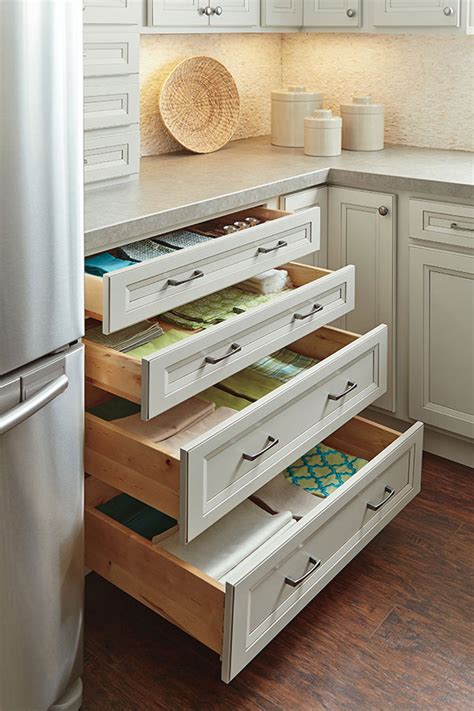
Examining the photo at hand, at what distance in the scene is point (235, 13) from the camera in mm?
2793

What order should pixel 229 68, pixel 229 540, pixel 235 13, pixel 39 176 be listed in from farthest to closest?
pixel 229 68
pixel 235 13
pixel 229 540
pixel 39 176

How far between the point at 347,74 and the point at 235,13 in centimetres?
62

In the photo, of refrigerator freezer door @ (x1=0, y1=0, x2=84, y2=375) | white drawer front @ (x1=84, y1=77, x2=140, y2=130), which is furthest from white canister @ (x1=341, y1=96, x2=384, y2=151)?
refrigerator freezer door @ (x1=0, y1=0, x2=84, y2=375)

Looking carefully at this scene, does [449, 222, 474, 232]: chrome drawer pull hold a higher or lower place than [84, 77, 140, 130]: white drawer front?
lower

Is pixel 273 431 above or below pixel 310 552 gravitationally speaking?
above

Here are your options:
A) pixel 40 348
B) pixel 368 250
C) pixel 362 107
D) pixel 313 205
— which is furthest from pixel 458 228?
pixel 40 348

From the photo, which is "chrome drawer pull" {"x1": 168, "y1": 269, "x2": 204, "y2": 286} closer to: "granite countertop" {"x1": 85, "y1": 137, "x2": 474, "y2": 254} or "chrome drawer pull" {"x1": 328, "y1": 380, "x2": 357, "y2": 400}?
"granite countertop" {"x1": 85, "y1": 137, "x2": 474, "y2": 254}

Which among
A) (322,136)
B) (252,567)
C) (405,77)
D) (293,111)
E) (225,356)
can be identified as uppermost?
(405,77)

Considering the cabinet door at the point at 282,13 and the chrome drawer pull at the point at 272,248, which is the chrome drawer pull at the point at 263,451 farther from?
the cabinet door at the point at 282,13

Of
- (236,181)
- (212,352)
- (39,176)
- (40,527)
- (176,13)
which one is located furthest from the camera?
(176,13)

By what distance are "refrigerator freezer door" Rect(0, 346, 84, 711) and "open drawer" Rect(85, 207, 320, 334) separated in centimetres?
18

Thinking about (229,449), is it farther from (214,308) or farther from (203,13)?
(203,13)

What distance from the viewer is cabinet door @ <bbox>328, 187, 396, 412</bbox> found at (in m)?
2.61

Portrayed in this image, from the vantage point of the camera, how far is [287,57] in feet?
11.1
